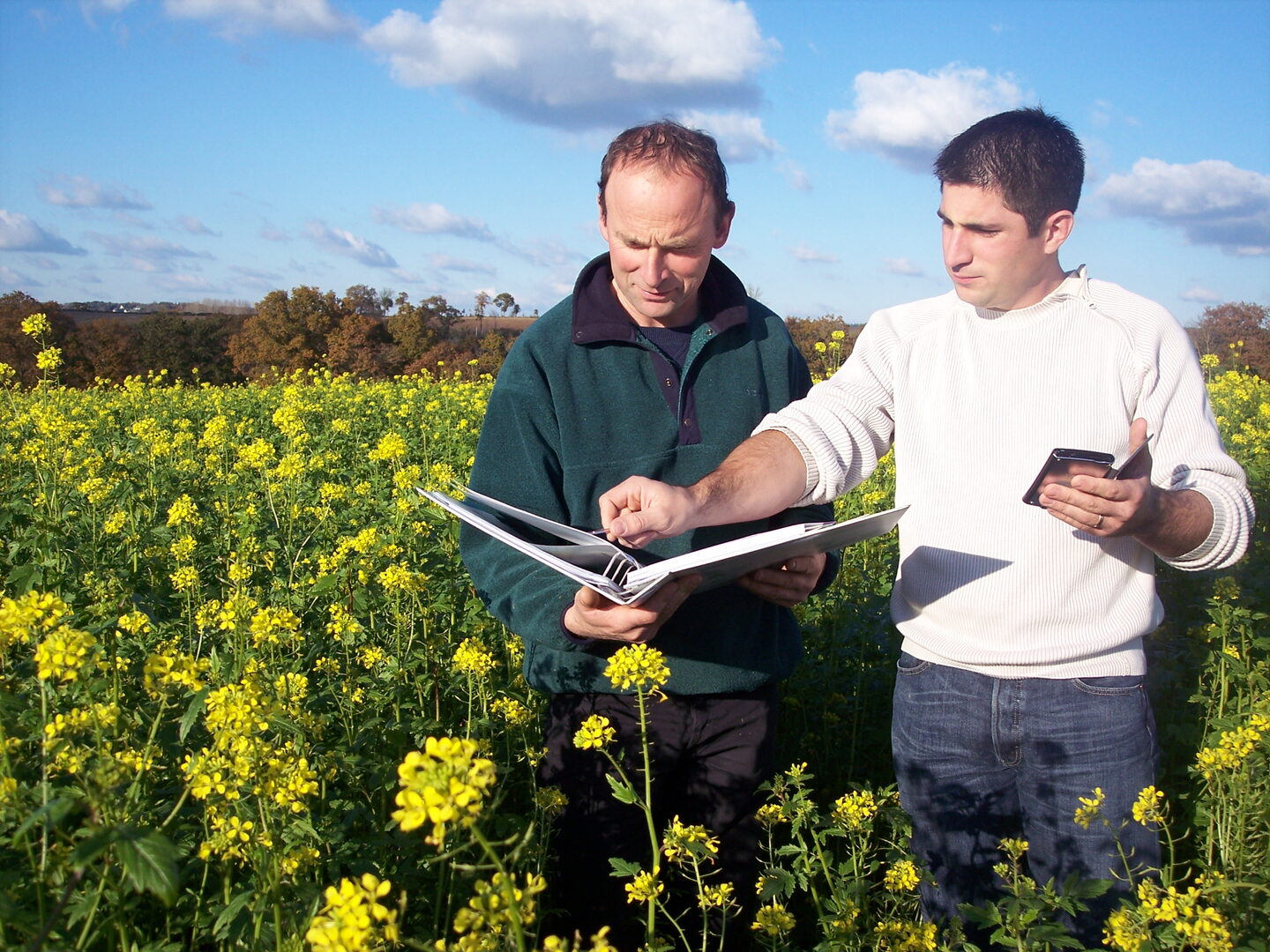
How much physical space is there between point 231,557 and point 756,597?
9.44 ft

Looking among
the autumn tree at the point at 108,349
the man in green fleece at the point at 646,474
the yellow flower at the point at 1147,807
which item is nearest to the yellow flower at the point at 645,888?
the man in green fleece at the point at 646,474

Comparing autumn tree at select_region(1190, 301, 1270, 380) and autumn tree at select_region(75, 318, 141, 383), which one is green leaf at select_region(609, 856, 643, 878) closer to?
autumn tree at select_region(1190, 301, 1270, 380)

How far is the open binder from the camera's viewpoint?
1748 millimetres

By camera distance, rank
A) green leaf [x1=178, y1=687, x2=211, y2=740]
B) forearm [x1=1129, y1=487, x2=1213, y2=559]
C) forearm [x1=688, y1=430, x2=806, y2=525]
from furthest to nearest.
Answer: forearm [x1=688, y1=430, x2=806, y2=525]
forearm [x1=1129, y1=487, x2=1213, y2=559]
green leaf [x1=178, y1=687, x2=211, y2=740]

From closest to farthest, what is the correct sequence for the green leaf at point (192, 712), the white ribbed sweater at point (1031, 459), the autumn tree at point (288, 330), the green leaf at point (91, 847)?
the green leaf at point (91, 847), the green leaf at point (192, 712), the white ribbed sweater at point (1031, 459), the autumn tree at point (288, 330)

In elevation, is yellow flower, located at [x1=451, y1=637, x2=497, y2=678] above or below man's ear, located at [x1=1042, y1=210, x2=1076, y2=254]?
below

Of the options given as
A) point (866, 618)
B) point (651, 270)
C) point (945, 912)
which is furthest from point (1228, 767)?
point (651, 270)

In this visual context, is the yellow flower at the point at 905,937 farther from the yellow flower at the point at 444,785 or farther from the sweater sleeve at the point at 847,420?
the yellow flower at the point at 444,785

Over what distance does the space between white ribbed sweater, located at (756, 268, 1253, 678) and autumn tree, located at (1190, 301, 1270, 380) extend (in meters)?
14.9

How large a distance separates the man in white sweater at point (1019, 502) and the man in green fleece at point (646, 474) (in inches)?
9.4

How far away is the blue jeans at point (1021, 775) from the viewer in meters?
2.34

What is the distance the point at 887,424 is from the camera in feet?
8.66

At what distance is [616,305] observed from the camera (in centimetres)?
258

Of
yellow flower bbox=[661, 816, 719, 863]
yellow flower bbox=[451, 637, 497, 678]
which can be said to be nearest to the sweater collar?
yellow flower bbox=[451, 637, 497, 678]
